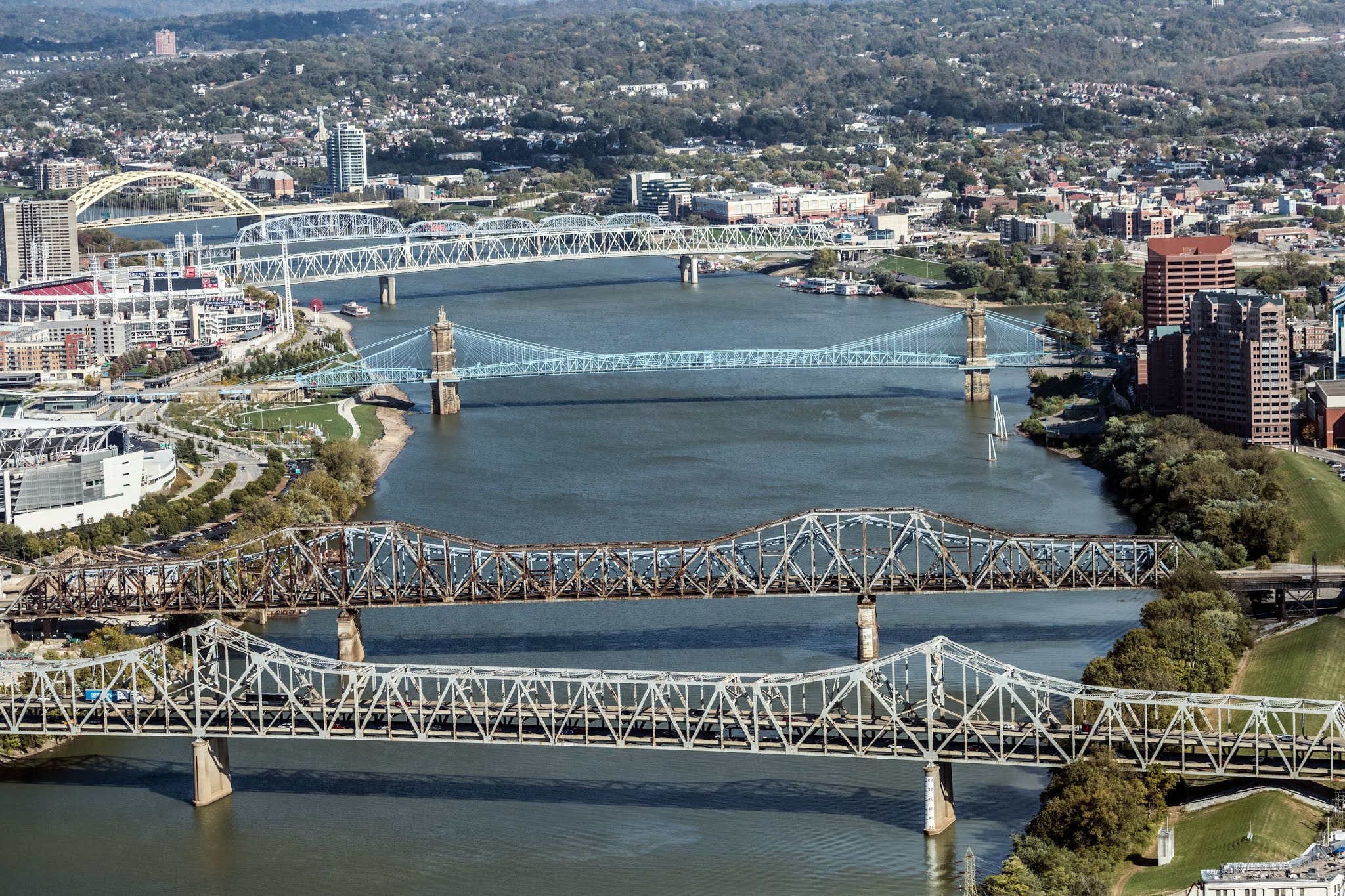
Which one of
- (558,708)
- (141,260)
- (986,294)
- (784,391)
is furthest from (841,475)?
A: (141,260)

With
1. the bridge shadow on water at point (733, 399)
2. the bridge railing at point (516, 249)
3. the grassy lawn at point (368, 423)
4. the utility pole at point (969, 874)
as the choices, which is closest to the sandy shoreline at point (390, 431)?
the grassy lawn at point (368, 423)

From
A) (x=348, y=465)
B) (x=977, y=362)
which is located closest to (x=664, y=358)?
(x=977, y=362)

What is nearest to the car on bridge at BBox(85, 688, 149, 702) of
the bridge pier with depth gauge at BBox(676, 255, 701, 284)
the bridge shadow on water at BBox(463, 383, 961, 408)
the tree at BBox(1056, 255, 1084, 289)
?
the bridge shadow on water at BBox(463, 383, 961, 408)

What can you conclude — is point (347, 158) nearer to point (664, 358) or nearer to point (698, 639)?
point (664, 358)

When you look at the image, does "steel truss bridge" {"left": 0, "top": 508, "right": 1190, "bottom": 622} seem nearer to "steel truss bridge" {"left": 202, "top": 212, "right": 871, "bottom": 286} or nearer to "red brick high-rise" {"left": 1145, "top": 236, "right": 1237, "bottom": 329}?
"red brick high-rise" {"left": 1145, "top": 236, "right": 1237, "bottom": 329}

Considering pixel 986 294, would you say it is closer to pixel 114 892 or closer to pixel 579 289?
pixel 579 289

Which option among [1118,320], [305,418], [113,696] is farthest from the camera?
[1118,320]
